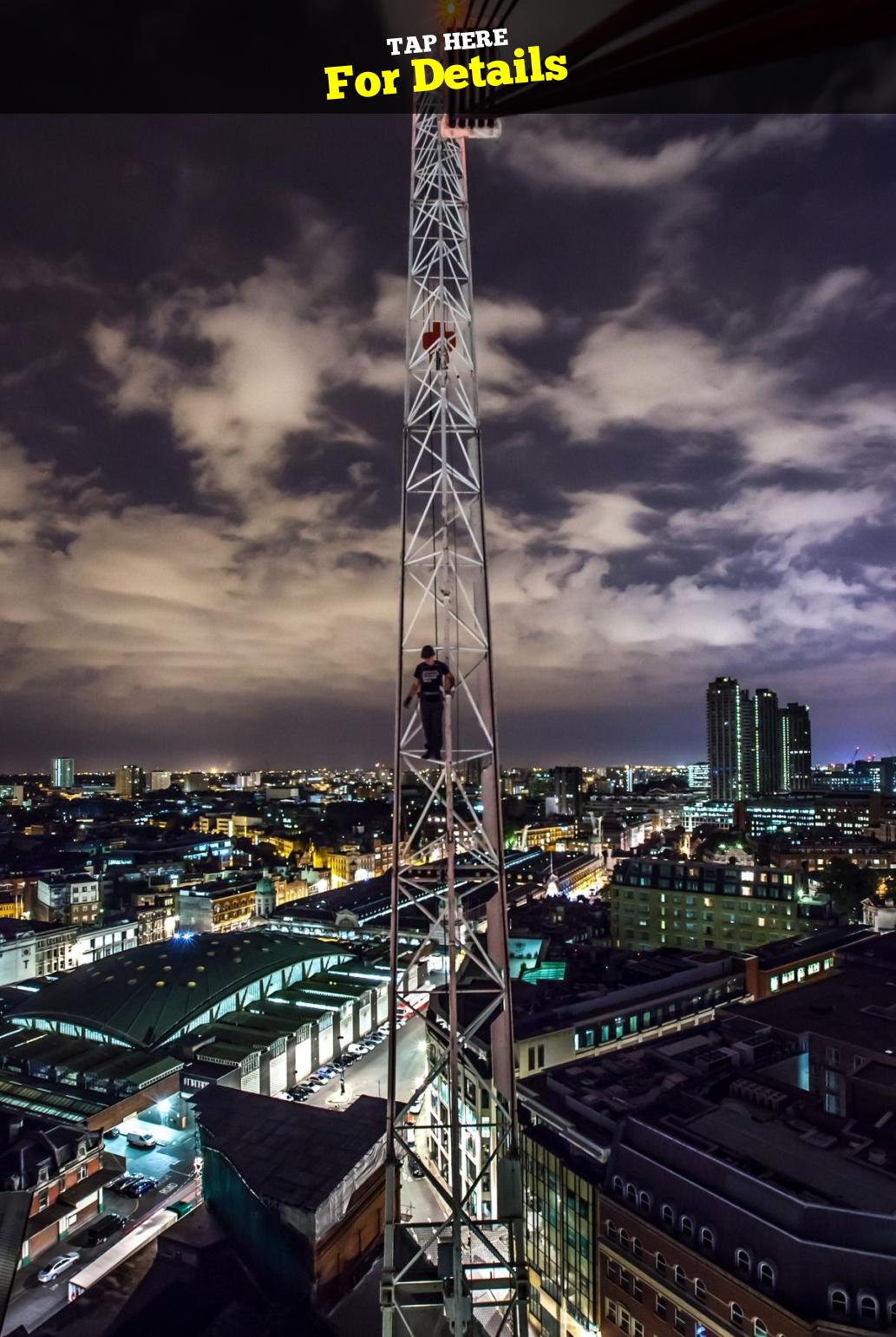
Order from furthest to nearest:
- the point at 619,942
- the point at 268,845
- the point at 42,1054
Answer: the point at 268,845 < the point at 619,942 < the point at 42,1054

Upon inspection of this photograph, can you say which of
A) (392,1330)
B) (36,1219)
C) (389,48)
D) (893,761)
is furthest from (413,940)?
(893,761)

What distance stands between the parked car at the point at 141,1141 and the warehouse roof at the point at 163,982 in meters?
5.01

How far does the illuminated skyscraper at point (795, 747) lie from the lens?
493 feet

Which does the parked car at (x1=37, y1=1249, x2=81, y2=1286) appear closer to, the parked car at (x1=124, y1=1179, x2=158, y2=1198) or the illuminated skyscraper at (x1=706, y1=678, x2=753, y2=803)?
the parked car at (x1=124, y1=1179, x2=158, y2=1198)

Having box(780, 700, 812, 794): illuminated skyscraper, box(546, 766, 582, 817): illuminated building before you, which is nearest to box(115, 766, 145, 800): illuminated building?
box(546, 766, 582, 817): illuminated building

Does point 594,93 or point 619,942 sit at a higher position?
point 594,93

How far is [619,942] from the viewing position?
41469 mm

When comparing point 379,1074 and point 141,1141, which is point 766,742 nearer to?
point 379,1074

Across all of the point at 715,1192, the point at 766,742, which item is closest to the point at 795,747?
the point at 766,742

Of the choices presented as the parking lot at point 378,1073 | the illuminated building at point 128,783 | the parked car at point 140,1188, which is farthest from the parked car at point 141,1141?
the illuminated building at point 128,783

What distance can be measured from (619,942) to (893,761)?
454 feet

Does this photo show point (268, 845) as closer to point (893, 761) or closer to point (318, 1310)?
point (318, 1310)

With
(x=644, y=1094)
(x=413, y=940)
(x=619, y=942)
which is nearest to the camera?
(x=644, y=1094)

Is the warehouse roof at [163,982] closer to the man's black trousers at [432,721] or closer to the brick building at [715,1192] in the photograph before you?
the brick building at [715,1192]
